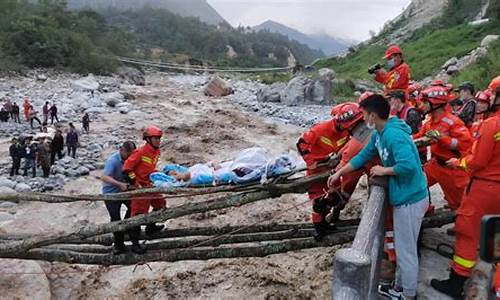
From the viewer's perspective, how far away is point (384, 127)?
3.15 meters

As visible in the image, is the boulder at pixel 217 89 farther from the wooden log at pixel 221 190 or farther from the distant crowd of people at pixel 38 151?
the wooden log at pixel 221 190

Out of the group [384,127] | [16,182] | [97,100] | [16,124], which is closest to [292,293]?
[384,127]

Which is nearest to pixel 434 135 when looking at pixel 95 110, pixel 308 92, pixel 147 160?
pixel 147 160

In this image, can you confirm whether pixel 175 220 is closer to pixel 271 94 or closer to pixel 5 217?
pixel 5 217

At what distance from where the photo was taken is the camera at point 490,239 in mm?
1675

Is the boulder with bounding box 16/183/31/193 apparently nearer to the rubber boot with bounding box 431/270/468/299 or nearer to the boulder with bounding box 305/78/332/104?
the rubber boot with bounding box 431/270/468/299

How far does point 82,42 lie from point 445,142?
155 feet

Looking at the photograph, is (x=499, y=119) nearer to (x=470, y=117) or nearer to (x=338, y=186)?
(x=338, y=186)

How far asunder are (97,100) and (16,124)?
7893mm

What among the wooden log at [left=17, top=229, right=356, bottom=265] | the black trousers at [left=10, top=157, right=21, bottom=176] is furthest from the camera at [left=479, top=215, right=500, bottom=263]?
the black trousers at [left=10, top=157, right=21, bottom=176]

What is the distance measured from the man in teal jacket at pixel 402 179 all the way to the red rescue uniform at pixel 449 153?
0.94 meters

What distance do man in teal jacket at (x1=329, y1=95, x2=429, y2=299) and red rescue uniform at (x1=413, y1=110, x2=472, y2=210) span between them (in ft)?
3.08

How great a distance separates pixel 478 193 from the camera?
10.5 feet

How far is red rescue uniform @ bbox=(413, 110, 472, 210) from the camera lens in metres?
3.98
